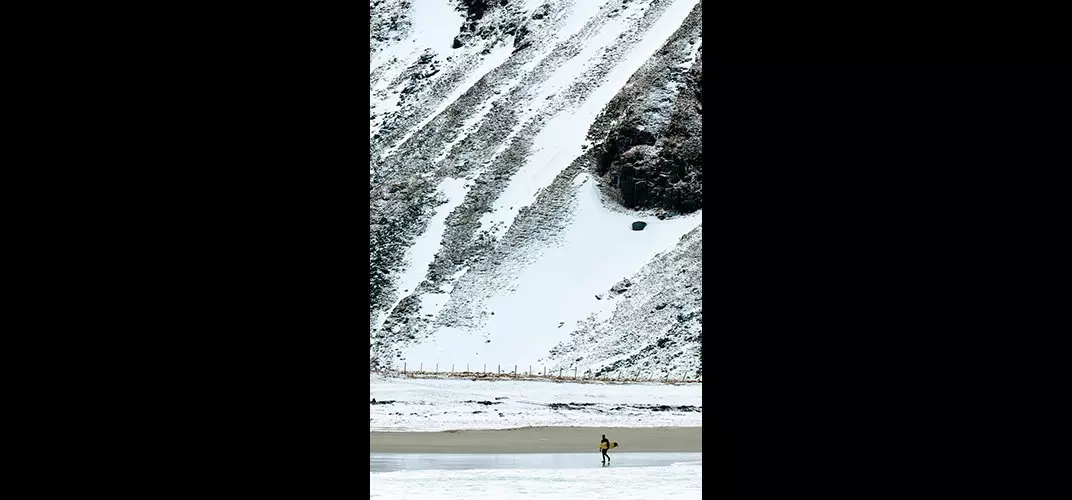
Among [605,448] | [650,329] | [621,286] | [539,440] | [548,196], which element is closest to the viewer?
[605,448]

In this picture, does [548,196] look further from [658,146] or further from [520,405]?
[520,405]

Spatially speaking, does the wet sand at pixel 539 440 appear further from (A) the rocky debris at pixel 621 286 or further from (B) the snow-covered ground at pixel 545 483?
(A) the rocky debris at pixel 621 286

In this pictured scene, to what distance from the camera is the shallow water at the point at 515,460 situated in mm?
24375

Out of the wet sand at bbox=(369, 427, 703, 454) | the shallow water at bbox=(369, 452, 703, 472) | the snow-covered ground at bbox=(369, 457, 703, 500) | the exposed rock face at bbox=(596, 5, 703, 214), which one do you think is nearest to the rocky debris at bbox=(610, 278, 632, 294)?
the exposed rock face at bbox=(596, 5, 703, 214)

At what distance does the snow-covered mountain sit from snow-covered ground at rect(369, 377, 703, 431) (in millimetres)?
11000

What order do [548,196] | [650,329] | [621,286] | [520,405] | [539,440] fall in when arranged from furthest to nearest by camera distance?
[548,196]
[621,286]
[650,329]
[520,405]
[539,440]

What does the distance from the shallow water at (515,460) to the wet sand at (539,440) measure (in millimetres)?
969

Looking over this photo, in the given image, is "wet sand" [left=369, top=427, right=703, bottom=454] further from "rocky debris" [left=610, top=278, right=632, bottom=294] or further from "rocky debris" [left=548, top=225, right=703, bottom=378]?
"rocky debris" [left=610, top=278, right=632, bottom=294]

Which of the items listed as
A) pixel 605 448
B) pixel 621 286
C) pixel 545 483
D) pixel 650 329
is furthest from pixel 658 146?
pixel 545 483

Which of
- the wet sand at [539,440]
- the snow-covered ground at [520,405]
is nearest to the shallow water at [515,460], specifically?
the wet sand at [539,440]

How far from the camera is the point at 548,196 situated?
66.7m

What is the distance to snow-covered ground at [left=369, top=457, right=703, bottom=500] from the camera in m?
19.2

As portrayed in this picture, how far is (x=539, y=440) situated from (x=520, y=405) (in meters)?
6.29
